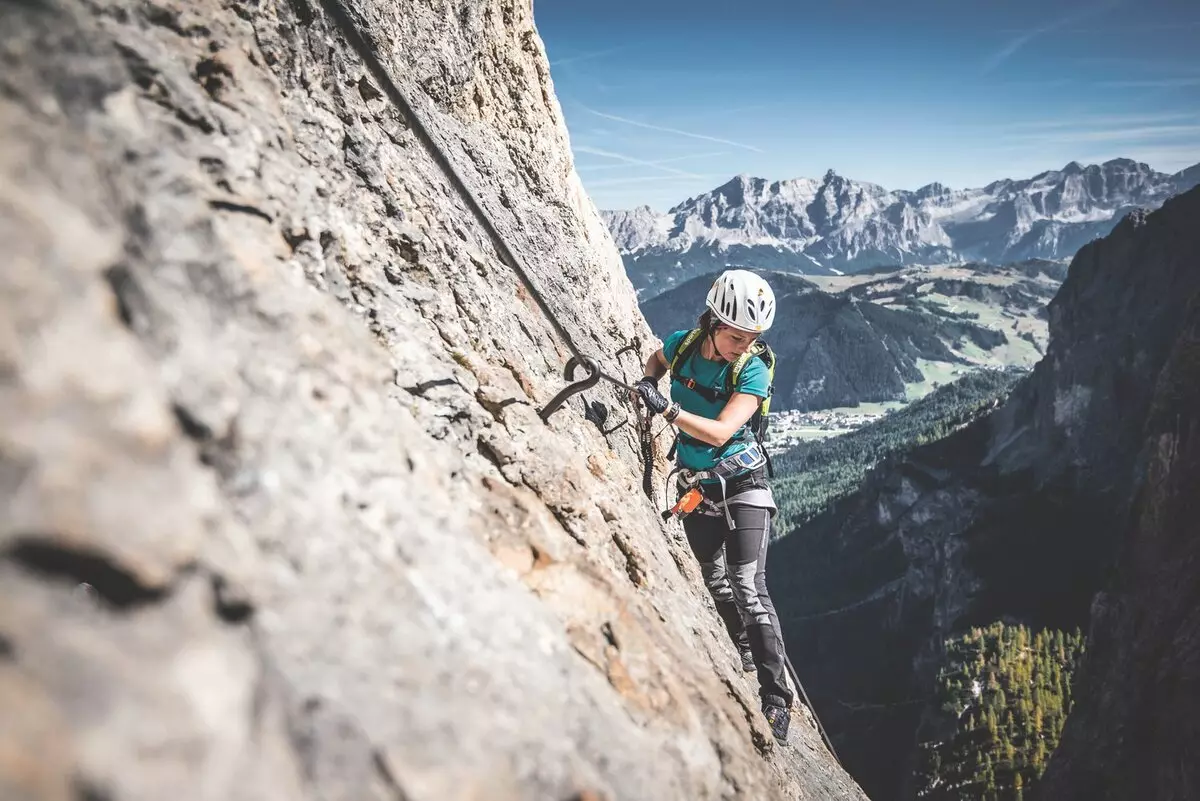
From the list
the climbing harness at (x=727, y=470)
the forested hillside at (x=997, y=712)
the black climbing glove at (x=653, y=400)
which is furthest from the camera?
the forested hillside at (x=997, y=712)

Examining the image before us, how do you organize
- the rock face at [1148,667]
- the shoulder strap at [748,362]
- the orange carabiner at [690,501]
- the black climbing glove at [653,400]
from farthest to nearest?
the rock face at [1148,667] → the orange carabiner at [690,501] → the shoulder strap at [748,362] → the black climbing glove at [653,400]

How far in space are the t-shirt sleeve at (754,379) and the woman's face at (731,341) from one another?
266mm

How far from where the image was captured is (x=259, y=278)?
9.80ft

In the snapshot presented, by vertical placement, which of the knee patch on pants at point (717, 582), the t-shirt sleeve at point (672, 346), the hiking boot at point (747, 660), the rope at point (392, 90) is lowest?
the hiking boot at point (747, 660)

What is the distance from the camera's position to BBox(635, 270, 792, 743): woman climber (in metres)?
6.90

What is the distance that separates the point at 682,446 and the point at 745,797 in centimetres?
419

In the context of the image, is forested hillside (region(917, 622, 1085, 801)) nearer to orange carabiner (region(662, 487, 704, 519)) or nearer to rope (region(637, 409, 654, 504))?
rope (region(637, 409, 654, 504))

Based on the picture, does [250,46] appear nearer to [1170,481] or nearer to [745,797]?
[745,797]

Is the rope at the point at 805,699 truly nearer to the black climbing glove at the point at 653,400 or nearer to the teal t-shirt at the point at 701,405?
the teal t-shirt at the point at 701,405

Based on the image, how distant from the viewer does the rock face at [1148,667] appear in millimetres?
29594

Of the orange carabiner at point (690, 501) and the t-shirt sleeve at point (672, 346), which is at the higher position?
the t-shirt sleeve at point (672, 346)

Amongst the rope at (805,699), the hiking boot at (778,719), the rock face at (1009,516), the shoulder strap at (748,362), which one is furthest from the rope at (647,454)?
the rock face at (1009,516)

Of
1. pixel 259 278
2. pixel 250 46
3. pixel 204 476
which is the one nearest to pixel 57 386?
pixel 204 476

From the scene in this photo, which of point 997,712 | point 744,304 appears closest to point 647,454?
point 744,304
